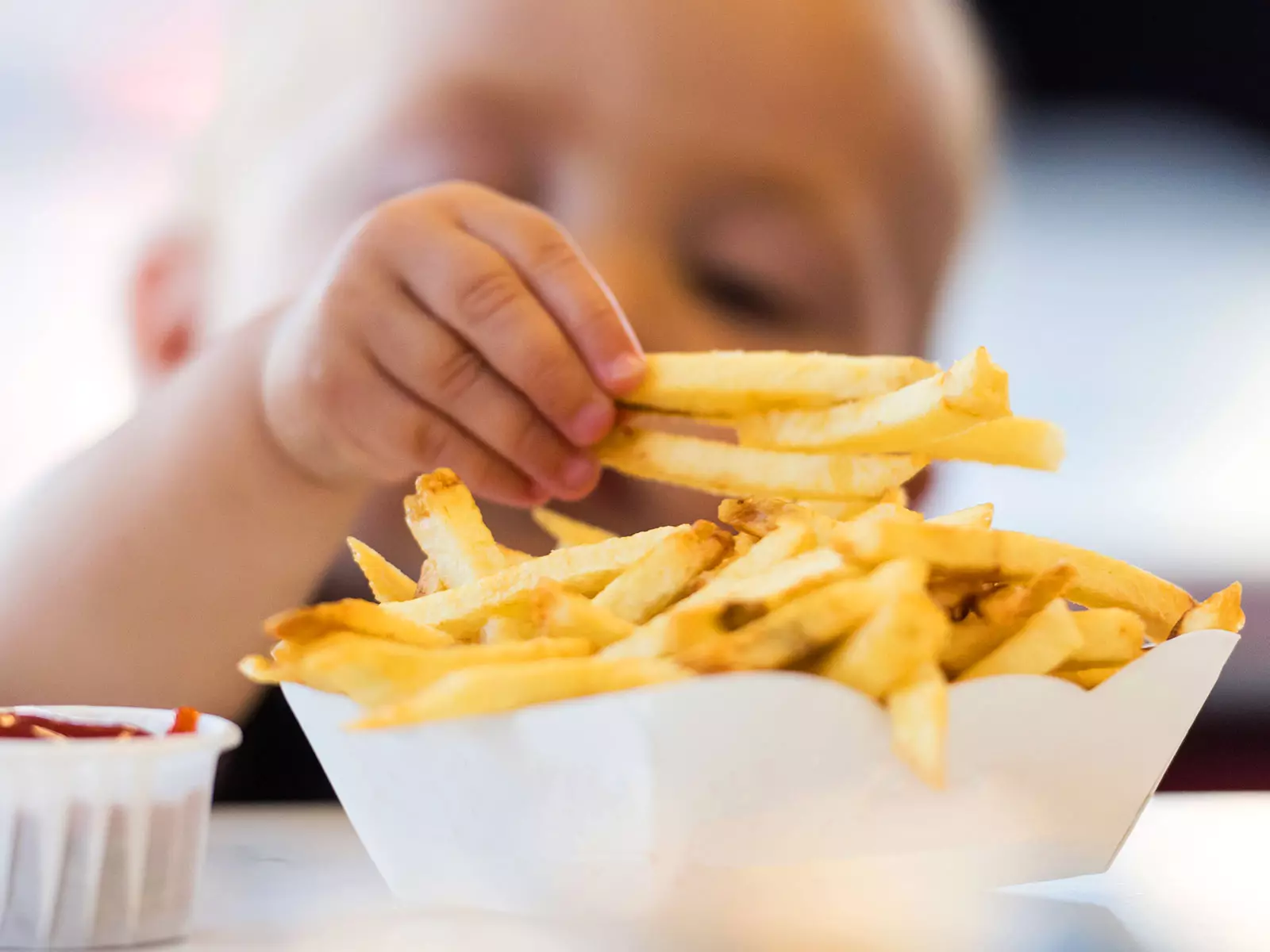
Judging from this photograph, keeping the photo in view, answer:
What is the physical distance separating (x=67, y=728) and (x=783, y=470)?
441mm

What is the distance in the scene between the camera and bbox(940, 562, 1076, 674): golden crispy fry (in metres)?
0.54

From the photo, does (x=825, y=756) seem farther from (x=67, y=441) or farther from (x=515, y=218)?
(x=67, y=441)

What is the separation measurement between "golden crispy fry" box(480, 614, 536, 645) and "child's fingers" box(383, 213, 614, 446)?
0.87ft

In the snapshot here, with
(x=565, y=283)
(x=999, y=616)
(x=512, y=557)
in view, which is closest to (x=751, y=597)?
(x=999, y=616)

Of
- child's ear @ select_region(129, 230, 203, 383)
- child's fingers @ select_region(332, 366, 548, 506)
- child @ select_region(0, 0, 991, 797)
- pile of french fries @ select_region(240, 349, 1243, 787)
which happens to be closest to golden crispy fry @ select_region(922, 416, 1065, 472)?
pile of french fries @ select_region(240, 349, 1243, 787)

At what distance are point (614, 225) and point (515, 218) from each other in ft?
2.95

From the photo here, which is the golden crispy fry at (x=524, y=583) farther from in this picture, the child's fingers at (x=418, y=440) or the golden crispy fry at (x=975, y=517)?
the child's fingers at (x=418, y=440)

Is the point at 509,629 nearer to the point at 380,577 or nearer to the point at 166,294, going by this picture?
the point at 380,577

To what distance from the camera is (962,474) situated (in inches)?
84.5

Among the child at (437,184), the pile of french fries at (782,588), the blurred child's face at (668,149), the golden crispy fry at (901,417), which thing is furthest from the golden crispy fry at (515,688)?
the blurred child's face at (668,149)

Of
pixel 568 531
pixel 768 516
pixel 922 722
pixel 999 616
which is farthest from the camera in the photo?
pixel 568 531

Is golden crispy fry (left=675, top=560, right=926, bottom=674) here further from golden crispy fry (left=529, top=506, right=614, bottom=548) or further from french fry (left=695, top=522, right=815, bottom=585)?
golden crispy fry (left=529, top=506, right=614, bottom=548)

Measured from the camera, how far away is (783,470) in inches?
26.9

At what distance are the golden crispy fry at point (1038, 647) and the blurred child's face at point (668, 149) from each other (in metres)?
1.43
